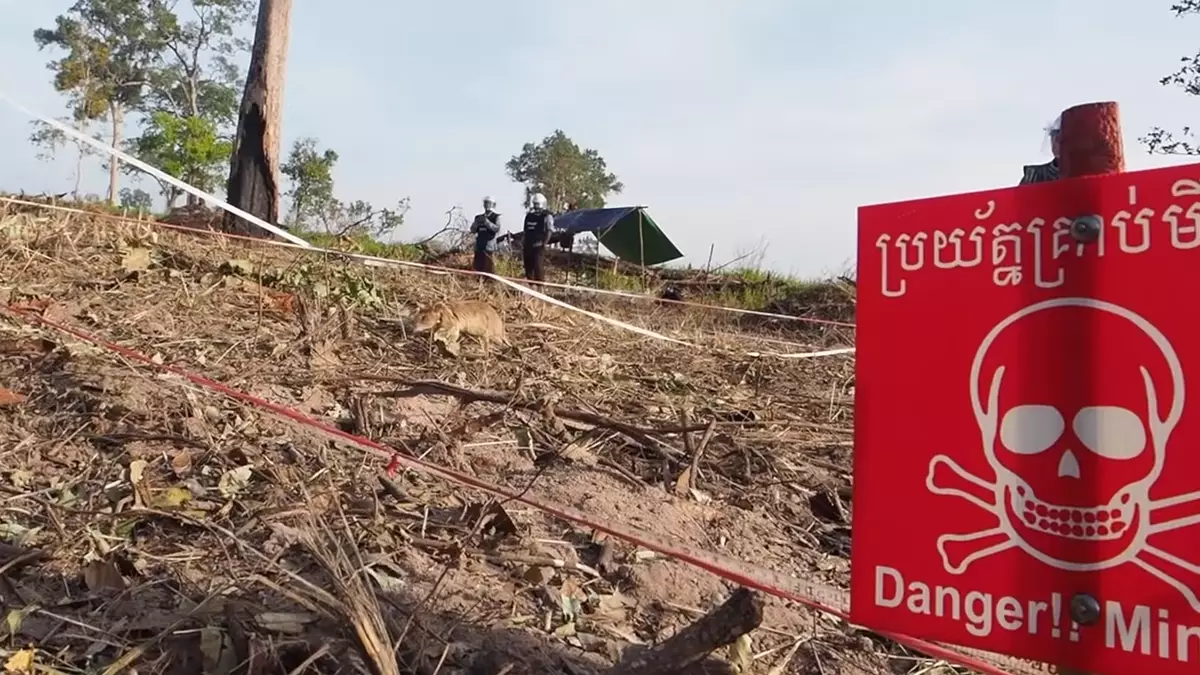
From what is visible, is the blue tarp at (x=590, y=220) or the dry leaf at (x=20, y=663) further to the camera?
the blue tarp at (x=590, y=220)

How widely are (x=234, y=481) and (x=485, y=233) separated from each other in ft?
25.0

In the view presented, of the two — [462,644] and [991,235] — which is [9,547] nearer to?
[462,644]

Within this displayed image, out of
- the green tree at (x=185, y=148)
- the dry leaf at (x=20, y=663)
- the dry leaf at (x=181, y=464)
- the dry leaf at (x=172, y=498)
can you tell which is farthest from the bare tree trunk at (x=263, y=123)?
the green tree at (x=185, y=148)

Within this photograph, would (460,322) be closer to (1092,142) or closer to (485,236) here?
(1092,142)

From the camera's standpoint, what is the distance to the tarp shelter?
15.0 metres

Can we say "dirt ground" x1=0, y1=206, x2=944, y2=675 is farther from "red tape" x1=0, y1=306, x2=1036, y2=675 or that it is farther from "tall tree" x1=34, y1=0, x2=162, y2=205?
"tall tree" x1=34, y1=0, x2=162, y2=205

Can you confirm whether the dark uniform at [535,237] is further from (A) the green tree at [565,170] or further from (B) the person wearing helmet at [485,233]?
(A) the green tree at [565,170]

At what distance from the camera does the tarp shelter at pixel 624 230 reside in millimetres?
15016

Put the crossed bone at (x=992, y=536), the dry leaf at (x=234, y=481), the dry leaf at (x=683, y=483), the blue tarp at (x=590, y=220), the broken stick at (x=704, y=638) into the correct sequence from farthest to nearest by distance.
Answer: the blue tarp at (x=590, y=220) < the dry leaf at (x=683, y=483) < the dry leaf at (x=234, y=481) < the broken stick at (x=704, y=638) < the crossed bone at (x=992, y=536)

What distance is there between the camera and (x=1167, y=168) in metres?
0.98

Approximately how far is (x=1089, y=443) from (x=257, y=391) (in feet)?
9.42

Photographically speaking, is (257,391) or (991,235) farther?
(257,391)

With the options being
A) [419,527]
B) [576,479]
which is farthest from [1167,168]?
[576,479]

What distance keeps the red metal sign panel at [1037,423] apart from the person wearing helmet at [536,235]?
30.9 feet
